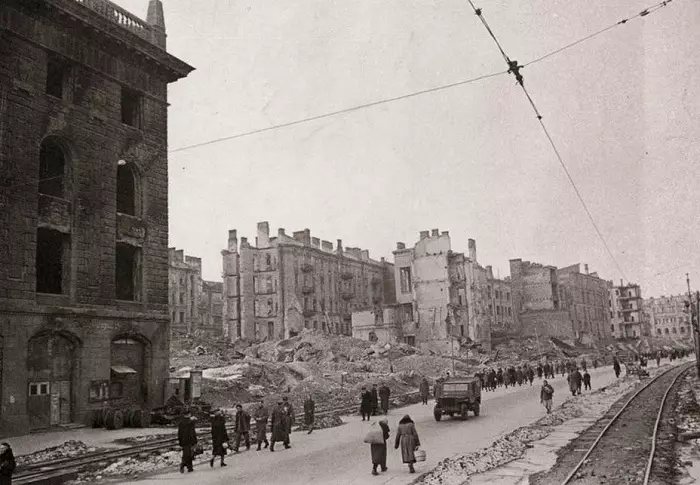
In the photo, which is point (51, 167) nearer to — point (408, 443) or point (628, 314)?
point (408, 443)

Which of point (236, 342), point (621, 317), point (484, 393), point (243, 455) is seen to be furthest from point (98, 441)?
point (621, 317)

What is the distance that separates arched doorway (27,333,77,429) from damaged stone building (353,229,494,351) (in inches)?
1977

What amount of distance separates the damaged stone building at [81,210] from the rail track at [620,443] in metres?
18.2

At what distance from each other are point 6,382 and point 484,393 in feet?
85.5

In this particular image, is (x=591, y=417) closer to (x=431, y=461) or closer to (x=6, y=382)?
(x=431, y=461)

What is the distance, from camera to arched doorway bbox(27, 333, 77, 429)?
22594 millimetres

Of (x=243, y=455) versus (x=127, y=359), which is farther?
(x=127, y=359)

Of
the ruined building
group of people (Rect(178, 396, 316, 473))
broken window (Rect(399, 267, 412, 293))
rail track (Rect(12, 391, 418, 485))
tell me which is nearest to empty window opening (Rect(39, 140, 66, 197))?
rail track (Rect(12, 391, 418, 485))

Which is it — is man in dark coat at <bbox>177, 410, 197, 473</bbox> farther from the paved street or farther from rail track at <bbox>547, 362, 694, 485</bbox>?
rail track at <bbox>547, 362, 694, 485</bbox>

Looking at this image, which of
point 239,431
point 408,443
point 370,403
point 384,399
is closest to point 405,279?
point 384,399

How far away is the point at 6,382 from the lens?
21281 millimetres

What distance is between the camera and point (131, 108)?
96.9 feet

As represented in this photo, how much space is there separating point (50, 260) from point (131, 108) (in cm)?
878

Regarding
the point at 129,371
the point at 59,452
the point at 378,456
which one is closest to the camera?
the point at 378,456
